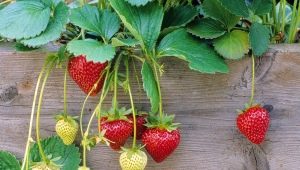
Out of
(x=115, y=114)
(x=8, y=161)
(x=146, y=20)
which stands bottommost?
(x=8, y=161)

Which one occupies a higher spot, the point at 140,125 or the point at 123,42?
the point at 123,42

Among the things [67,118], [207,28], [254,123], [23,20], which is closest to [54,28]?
[23,20]

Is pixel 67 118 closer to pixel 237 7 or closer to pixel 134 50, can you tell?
pixel 134 50

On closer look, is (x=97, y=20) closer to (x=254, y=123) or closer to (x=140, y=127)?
(x=140, y=127)

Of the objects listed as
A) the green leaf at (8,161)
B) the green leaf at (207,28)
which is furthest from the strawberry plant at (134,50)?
the green leaf at (8,161)

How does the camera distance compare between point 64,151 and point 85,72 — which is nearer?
point 85,72

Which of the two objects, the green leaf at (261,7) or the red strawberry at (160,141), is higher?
the green leaf at (261,7)

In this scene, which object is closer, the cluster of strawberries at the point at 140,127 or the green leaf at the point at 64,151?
the cluster of strawberries at the point at 140,127

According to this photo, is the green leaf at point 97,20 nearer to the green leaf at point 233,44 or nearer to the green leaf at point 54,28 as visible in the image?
the green leaf at point 54,28
